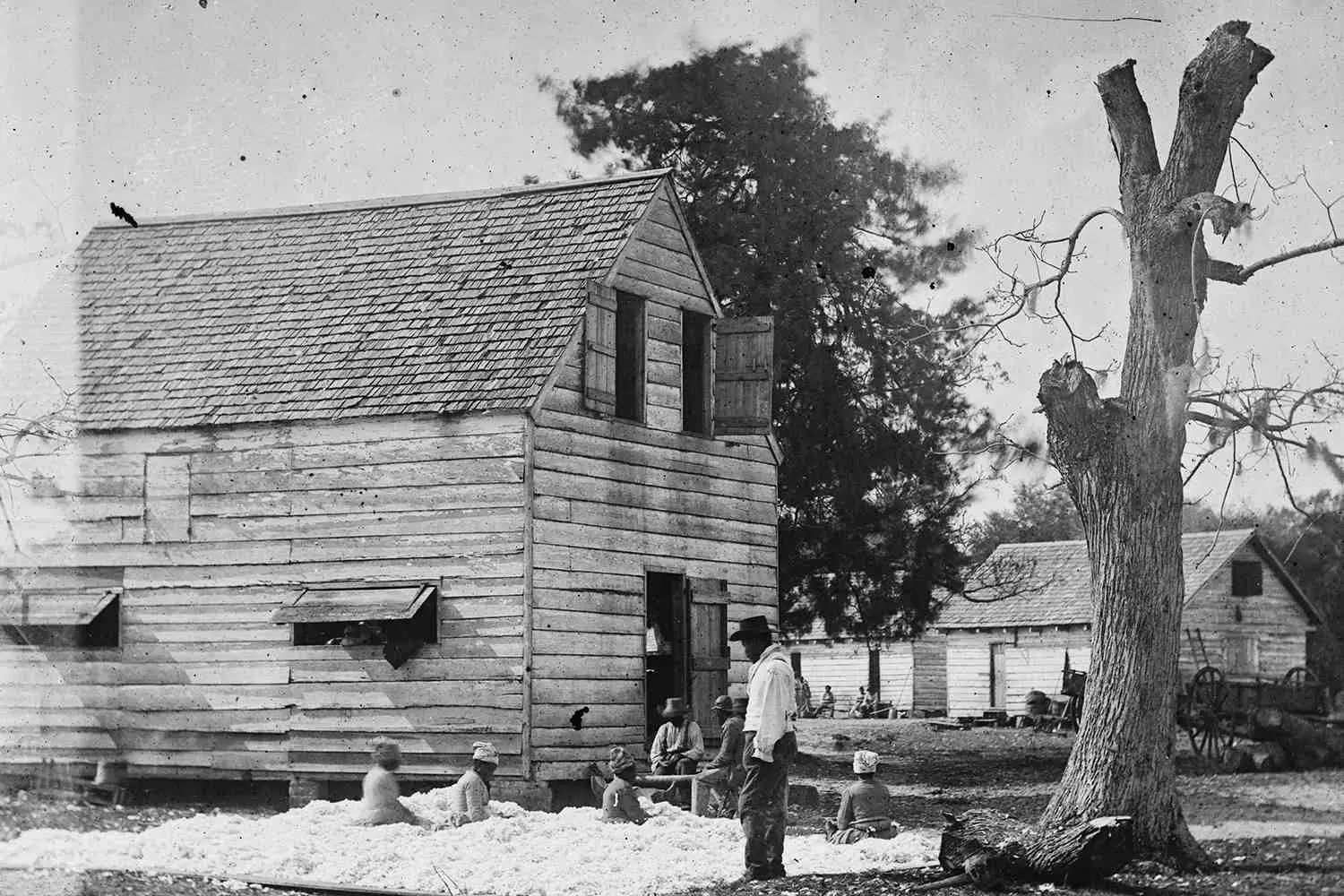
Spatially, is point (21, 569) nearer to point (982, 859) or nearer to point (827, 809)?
point (827, 809)

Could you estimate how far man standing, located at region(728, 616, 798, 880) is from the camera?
39.4 ft

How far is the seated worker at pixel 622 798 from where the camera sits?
15812mm

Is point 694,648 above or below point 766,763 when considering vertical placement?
above

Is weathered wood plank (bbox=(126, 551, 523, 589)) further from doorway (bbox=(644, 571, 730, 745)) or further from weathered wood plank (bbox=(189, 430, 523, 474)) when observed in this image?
doorway (bbox=(644, 571, 730, 745))

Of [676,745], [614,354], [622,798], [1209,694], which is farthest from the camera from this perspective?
[1209,694]

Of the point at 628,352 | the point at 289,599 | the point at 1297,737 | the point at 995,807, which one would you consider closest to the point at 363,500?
the point at 289,599

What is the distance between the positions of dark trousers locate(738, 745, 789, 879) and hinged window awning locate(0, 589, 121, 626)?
10.2 m

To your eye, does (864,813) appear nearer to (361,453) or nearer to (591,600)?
(591,600)

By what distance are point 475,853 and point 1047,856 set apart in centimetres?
475

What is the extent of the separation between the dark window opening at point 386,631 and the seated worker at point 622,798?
117 inches

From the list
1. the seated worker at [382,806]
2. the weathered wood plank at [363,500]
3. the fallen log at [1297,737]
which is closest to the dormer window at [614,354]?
the weathered wood plank at [363,500]

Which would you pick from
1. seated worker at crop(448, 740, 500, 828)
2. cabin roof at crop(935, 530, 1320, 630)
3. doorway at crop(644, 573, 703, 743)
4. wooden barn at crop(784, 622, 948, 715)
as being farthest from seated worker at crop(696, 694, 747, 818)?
wooden barn at crop(784, 622, 948, 715)

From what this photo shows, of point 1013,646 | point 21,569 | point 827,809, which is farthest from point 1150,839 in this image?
point 1013,646

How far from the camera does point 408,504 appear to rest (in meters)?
18.3
